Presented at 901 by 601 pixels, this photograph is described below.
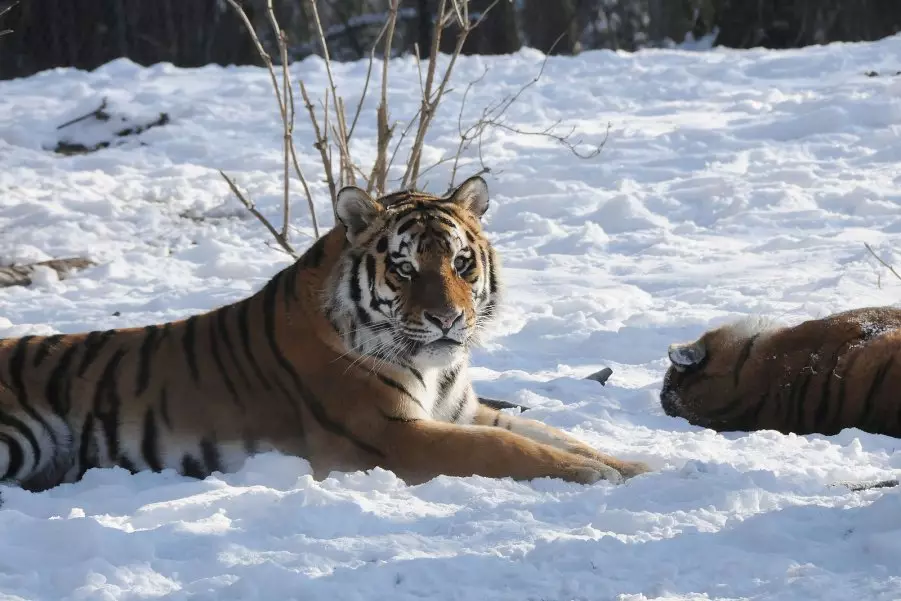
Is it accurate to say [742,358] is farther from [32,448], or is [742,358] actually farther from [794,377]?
[32,448]

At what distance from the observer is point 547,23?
16188mm

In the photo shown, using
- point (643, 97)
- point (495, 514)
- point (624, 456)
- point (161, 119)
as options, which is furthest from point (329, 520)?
point (643, 97)

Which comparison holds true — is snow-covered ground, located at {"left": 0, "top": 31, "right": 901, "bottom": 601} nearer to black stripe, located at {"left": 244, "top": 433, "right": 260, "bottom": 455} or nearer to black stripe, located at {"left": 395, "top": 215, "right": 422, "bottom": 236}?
black stripe, located at {"left": 244, "top": 433, "right": 260, "bottom": 455}

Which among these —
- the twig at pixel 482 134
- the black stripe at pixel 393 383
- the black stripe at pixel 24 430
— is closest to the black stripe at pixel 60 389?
the black stripe at pixel 24 430

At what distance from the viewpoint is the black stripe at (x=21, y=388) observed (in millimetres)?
3947

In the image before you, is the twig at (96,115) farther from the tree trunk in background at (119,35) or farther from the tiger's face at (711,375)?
the tiger's face at (711,375)

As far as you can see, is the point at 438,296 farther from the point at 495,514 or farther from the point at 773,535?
the point at 773,535

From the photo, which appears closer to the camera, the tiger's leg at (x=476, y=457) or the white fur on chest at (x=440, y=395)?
the tiger's leg at (x=476, y=457)

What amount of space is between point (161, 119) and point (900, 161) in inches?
216

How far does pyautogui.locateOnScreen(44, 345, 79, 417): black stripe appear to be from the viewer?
4.01 metres

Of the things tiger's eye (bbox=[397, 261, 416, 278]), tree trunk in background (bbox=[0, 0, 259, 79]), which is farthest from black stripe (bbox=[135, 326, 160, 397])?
tree trunk in background (bbox=[0, 0, 259, 79])

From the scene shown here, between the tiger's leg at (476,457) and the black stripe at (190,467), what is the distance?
2.00ft

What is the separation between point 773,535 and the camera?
117 inches

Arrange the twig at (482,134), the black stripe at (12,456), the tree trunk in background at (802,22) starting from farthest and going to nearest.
→ 1. the tree trunk in background at (802,22)
2. the twig at (482,134)
3. the black stripe at (12,456)
